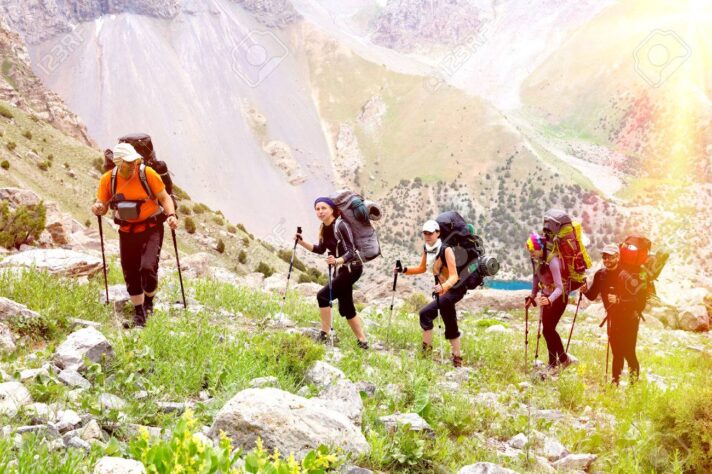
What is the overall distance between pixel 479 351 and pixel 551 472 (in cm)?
546

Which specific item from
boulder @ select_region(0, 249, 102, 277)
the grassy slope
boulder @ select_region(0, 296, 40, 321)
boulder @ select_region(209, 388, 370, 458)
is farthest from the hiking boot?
boulder @ select_region(0, 249, 102, 277)

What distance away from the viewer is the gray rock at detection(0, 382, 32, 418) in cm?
409

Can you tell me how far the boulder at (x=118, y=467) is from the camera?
3064 millimetres

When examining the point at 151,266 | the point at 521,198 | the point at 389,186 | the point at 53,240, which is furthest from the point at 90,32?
the point at 151,266

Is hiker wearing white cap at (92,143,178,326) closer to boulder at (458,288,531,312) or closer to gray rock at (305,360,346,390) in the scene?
gray rock at (305,360,346,390)

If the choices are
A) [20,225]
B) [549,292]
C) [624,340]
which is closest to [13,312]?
[549,292]

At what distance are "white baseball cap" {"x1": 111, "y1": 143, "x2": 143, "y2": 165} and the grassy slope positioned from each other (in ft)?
7.49

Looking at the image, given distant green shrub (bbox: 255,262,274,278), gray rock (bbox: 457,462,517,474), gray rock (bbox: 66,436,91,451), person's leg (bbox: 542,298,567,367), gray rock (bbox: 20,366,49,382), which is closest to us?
gray rock (bbox: 66,436,91,451)

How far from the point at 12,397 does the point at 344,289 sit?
19.3 feet

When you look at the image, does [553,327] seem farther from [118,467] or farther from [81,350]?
[118,467]

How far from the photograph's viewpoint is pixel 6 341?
592 cm

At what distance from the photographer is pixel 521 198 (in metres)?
157

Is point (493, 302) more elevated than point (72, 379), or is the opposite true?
point (72, 379)

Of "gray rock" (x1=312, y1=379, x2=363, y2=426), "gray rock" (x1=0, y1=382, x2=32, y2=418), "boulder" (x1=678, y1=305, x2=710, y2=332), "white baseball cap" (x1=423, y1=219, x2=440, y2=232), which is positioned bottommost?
"boulder" (x1=678, y1=305, x2=710, y2=332)
